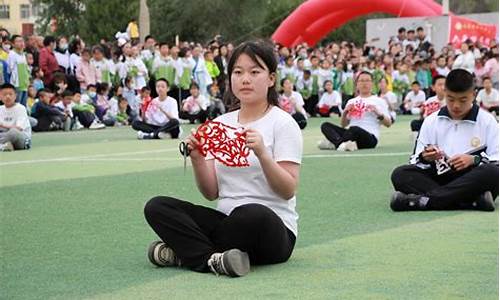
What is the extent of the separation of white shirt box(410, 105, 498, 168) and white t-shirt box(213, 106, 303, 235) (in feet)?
8.67

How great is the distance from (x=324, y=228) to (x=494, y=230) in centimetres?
107

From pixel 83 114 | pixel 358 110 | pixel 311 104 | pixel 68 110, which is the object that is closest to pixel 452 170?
pixel 358 110

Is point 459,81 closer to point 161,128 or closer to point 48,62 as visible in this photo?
point 161,128

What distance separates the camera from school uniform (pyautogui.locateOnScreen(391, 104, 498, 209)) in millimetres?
7902

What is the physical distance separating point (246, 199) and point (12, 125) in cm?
966

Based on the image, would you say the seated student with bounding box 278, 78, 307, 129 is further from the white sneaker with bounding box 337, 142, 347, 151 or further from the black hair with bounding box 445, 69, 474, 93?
the black hair with bounding box 445, 69, 474, 93

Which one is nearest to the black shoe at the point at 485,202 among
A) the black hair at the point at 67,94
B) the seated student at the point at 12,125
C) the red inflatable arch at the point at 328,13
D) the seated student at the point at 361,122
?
the seated student at the point at 361,122

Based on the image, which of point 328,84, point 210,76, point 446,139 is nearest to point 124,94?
point 210,76

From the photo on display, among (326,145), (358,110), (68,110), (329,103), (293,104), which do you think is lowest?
(329,103)

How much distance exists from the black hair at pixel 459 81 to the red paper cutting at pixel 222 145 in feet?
8.65

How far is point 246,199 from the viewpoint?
5.72m

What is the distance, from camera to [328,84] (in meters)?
25.2

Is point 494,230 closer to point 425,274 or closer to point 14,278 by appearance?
point 425,274

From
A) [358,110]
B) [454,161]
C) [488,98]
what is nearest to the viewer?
[454,161]
